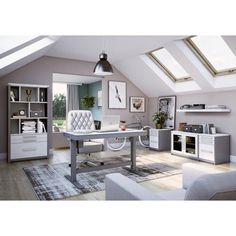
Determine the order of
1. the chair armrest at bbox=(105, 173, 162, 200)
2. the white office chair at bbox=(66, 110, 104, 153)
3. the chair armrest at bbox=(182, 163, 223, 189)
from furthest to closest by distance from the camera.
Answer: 1. the white office chair at bbox=(66, 110, 104, 153)
2. the chair armrest at bbox=(182, 163, 223, 189)
3. the chair armrest at bbox=(105, 173, 162, 200)

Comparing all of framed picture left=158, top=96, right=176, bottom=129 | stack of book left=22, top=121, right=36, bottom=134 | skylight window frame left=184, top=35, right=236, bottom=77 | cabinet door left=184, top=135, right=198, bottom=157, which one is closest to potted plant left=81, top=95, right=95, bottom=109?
framed picture left=158, top=96, right=176, bottom=129

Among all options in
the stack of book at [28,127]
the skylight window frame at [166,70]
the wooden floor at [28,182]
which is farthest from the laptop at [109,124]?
the skylight window frame at [166,70]

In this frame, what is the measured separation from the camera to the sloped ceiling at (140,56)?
14.2 ft

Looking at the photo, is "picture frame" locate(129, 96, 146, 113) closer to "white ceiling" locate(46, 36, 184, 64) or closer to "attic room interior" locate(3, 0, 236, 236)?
"attic room interior" locate(3, 0, 236, 236)

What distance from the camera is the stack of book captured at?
4.89 m

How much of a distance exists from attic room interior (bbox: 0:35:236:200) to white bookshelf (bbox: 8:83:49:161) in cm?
2

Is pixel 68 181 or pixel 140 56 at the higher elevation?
pixel 140 56

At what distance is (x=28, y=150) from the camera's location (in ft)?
15.9

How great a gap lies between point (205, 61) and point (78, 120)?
310cm

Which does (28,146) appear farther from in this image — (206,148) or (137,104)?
(206,148)

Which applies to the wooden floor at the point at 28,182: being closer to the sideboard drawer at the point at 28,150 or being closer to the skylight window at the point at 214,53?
the sideboard drawer at the point at 28,150

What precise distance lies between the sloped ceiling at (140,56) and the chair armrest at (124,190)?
9.15ft

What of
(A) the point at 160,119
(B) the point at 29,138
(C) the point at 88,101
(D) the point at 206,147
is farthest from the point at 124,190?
(C) the point at 88,101
